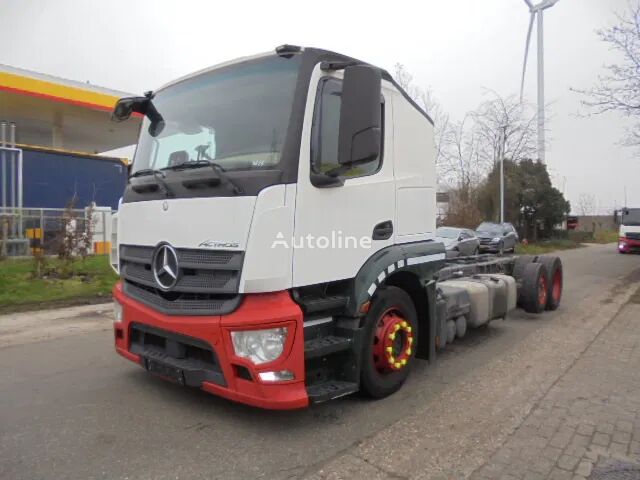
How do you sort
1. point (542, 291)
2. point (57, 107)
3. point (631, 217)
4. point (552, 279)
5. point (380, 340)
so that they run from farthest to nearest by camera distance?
point (631, 217) < point (57, 107) < point (552, 279) < point (542, 291) < point (380, 340)

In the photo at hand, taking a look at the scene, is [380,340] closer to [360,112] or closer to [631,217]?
[360,112]

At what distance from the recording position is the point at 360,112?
345 centimetres

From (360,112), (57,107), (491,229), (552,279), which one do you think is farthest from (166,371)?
(491,229)

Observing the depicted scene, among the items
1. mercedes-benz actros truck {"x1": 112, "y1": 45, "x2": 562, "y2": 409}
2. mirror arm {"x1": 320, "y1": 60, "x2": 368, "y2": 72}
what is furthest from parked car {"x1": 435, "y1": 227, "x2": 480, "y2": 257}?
mirror arm {"x1": 320, "y1": 60, "x2": 368, "y2": 72}

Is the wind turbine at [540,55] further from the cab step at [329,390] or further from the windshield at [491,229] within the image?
the cab step at [329,390]

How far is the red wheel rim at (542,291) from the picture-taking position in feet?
27.6

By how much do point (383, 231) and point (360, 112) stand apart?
1.19 metres

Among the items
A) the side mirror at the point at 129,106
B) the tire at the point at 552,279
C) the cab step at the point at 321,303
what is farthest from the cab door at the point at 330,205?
the tire at the point at 552,279

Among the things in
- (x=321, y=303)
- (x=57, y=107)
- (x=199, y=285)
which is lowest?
(x=321, y=303)

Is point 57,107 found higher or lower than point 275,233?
higher

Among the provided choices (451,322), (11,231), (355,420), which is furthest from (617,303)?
(11,231)

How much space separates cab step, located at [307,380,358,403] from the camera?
356cm

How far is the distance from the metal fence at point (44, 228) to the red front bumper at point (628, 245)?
26.7 meters

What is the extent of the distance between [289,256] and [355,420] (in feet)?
4.89
